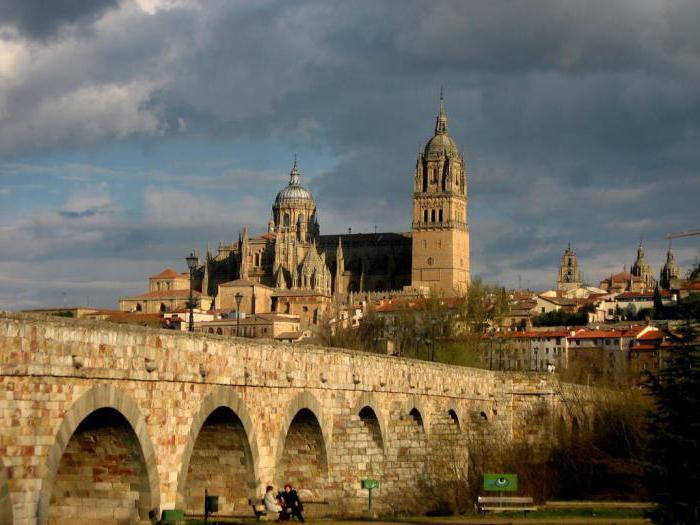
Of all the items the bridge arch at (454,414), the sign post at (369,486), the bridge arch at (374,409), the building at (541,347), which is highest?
the building at (541,347)

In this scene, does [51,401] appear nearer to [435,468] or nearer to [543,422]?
[435,468]

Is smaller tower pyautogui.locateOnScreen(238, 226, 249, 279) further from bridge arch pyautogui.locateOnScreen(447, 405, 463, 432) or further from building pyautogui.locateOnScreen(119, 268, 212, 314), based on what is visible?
bridge arch pyautogui.locateOnScreen(447, 405, 463, 432)

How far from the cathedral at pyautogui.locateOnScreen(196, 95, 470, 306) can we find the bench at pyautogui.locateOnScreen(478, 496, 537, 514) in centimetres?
13510

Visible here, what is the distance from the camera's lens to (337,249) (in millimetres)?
190625

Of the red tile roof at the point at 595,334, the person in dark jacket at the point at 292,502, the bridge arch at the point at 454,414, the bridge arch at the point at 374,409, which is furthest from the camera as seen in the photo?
the red tile roof at the point at 595,334

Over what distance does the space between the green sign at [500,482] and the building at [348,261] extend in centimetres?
13060

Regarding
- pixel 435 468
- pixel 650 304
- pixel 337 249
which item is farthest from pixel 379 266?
pixel 435 468

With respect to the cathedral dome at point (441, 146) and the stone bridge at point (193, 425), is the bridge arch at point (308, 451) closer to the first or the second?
the stone bridge at point (193, 425)

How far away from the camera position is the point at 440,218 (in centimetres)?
18112

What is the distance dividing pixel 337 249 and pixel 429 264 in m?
17.3

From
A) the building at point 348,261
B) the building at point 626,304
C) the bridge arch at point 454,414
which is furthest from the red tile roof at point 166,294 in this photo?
the bridge arch at point 454,414

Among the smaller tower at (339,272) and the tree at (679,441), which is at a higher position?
the smaller tower at (339,272)

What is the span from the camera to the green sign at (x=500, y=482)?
34.2 meters

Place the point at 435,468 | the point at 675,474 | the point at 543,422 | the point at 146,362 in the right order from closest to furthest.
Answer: the point at 146,362 → the point at 675,474 → the point at 435,468 → the point at 543,422
